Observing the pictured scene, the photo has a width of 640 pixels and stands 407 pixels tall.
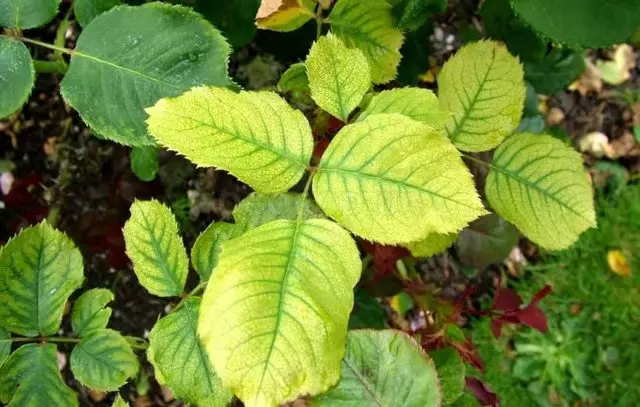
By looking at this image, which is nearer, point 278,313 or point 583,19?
point 278,313

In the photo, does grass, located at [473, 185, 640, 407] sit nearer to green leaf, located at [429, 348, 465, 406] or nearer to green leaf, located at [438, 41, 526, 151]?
green leaf, located at [429, 348, 465, 406]

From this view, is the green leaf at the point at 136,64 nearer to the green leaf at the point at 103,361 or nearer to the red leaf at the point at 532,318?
the green leaf at the point at 103,361

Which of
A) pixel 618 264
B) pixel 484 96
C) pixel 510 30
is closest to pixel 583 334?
pixel 618 264

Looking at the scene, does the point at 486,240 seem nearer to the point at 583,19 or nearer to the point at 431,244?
the point at 431,244

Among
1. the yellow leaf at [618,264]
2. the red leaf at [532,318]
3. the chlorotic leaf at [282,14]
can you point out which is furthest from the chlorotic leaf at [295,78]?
the yellow leaf at [618,264]

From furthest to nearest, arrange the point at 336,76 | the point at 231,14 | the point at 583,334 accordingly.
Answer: the point at 583,334, the point at 231,14, the point at 336,76

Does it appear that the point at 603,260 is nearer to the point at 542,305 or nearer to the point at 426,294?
the point at 542,305

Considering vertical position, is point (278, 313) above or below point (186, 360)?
above
